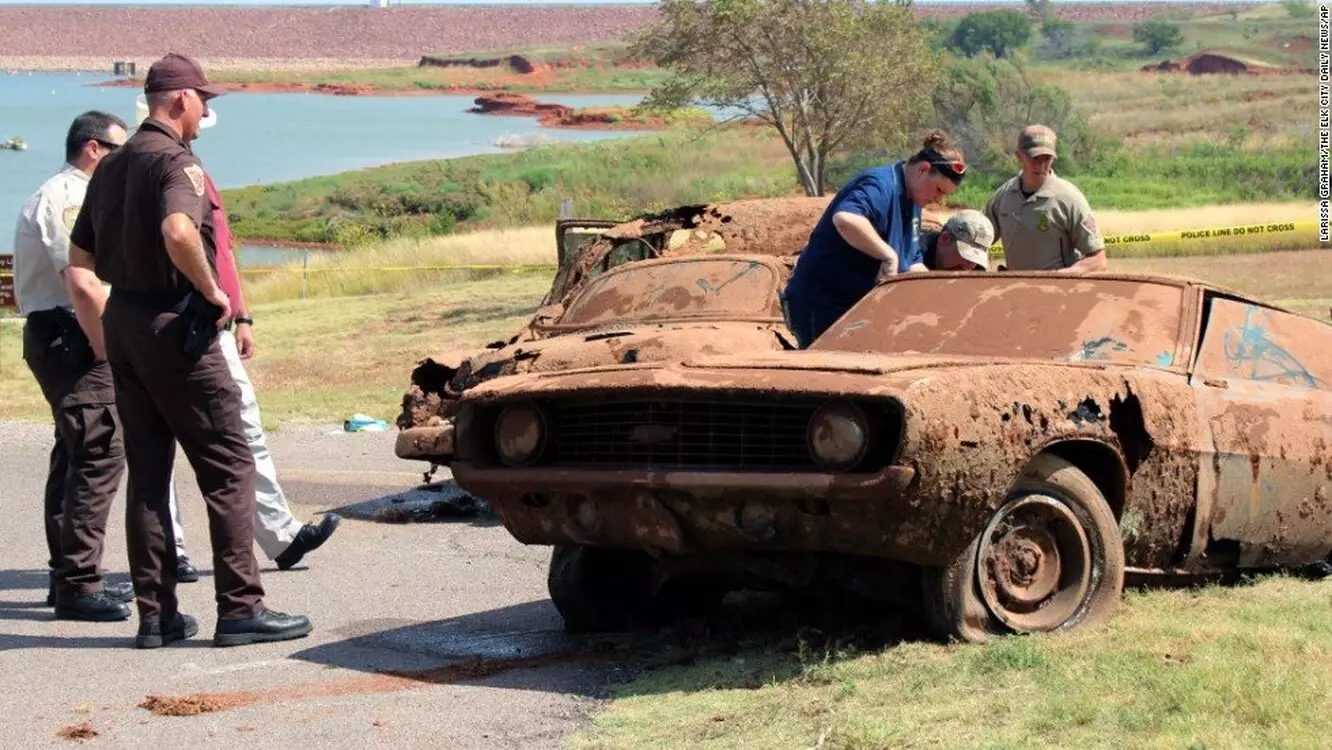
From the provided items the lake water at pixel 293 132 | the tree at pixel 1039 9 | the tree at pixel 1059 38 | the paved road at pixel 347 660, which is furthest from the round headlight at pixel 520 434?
the tree at pixel 1039 9

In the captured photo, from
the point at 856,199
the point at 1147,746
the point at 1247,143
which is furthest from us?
the point at 1247,143

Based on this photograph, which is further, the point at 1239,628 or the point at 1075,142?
the point at 1075,142

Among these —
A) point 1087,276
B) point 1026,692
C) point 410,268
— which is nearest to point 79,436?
point 1087,276

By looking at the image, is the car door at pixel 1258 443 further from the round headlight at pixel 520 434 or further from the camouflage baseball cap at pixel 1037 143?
the round headlight at pixel 520 434

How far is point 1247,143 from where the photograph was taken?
208ft

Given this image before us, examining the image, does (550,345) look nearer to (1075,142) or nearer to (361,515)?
(361,515)

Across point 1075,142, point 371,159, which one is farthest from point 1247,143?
point 371,159

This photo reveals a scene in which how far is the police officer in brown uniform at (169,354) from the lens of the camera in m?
7.27

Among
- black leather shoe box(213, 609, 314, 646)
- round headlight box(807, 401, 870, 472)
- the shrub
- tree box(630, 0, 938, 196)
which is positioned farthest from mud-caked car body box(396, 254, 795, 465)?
the shrub

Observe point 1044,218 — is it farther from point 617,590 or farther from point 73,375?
point 73,375

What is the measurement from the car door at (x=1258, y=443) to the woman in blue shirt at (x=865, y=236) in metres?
1.30

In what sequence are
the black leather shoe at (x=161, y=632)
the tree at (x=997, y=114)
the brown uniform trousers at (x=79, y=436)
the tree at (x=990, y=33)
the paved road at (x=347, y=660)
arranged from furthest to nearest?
the tree at (x=990, y=33)
the tree at (x=997, y=114)
the brown uniform trousers at (x=79, y=436)
the black leather shoe at (x=161, y=632)
the paved road at (x=347, y=660)

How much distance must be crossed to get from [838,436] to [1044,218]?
377 centimetres

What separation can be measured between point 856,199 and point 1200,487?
209 cm
